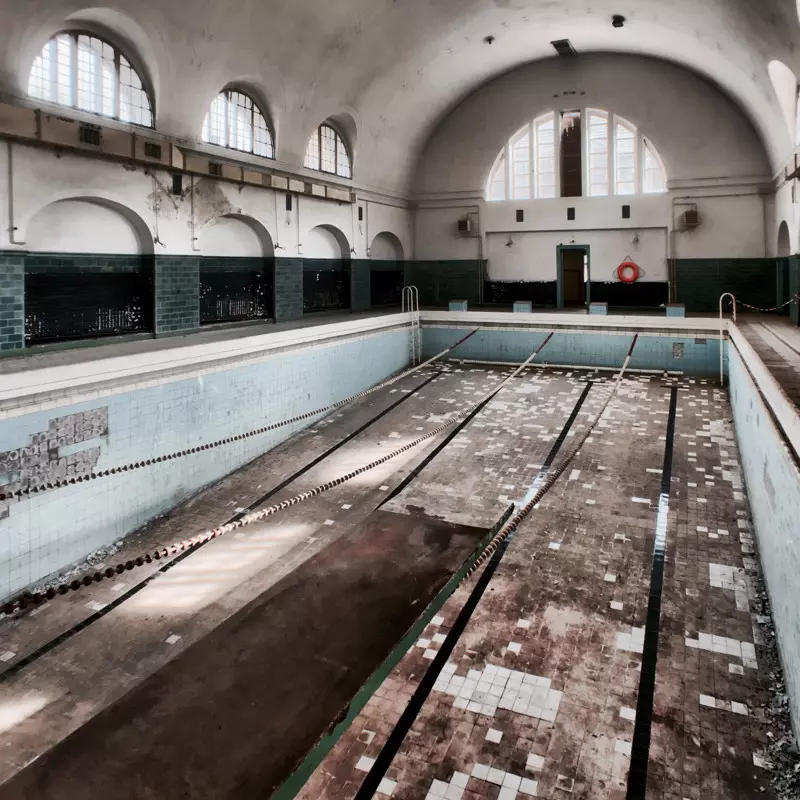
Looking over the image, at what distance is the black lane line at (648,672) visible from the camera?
344 cm

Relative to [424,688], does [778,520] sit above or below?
above

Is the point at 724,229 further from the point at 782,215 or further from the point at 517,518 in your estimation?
the point at 517,518

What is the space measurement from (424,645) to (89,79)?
7.59 m

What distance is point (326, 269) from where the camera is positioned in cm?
1351

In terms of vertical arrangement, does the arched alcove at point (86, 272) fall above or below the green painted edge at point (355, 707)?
above

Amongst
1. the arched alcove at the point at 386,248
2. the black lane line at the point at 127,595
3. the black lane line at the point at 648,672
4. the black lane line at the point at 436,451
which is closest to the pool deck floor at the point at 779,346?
the black lane line at the point at 648,672

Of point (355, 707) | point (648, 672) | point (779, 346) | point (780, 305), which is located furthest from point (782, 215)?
point (355, 707)

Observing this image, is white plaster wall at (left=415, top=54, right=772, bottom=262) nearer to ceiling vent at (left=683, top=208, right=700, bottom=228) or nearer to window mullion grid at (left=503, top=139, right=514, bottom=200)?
ceiling vent at (left=683, top=208, right=700, bottom=228)

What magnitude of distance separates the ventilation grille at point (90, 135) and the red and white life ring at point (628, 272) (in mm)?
11288

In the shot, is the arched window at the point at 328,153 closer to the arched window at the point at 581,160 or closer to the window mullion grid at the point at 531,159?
the arched window at the point at 581,160

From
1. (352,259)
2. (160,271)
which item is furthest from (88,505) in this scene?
(352,259)

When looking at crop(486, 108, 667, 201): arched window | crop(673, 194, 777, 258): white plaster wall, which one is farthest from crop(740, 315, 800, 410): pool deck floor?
crop(486, 108, 667, 201): arched window

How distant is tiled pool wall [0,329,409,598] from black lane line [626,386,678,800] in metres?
4.75

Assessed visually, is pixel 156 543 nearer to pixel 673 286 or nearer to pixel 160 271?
pixel 160 271
